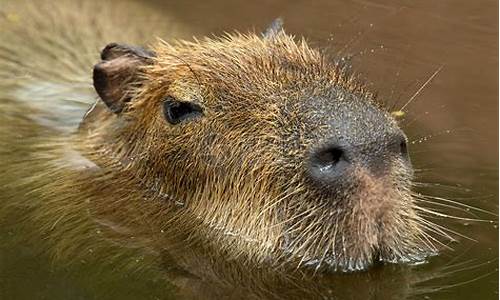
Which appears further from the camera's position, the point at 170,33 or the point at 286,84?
the point at 170,33

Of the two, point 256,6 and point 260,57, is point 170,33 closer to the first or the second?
point 256,6

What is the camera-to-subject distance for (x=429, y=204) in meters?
4.81

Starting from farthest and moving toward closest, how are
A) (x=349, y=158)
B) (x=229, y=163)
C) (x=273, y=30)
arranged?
(x=273, y=30) → (x=229, y=163) → (x=349, y=158)

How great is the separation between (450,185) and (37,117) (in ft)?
6.82

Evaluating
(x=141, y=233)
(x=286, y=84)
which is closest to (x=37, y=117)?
(x=141, y=233)

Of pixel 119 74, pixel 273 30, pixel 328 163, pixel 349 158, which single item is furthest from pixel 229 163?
→ pixel 273 30

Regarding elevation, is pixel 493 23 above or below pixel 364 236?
above

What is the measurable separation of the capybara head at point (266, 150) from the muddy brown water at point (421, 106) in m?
0.19

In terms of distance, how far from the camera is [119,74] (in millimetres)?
5109

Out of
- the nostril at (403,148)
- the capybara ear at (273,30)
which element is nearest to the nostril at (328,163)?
the nostril at (403,148)

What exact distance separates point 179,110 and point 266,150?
2.04ft

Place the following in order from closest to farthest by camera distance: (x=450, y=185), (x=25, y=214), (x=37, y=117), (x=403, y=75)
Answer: (x=25, y=214) < (x=450, y=185) < (x=37, y=117) < (x=403, y=75)

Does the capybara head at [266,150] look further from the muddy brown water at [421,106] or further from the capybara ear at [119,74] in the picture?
the muddy brown water at [421,106]

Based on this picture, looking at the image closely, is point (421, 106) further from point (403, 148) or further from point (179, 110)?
point (403, 148)
